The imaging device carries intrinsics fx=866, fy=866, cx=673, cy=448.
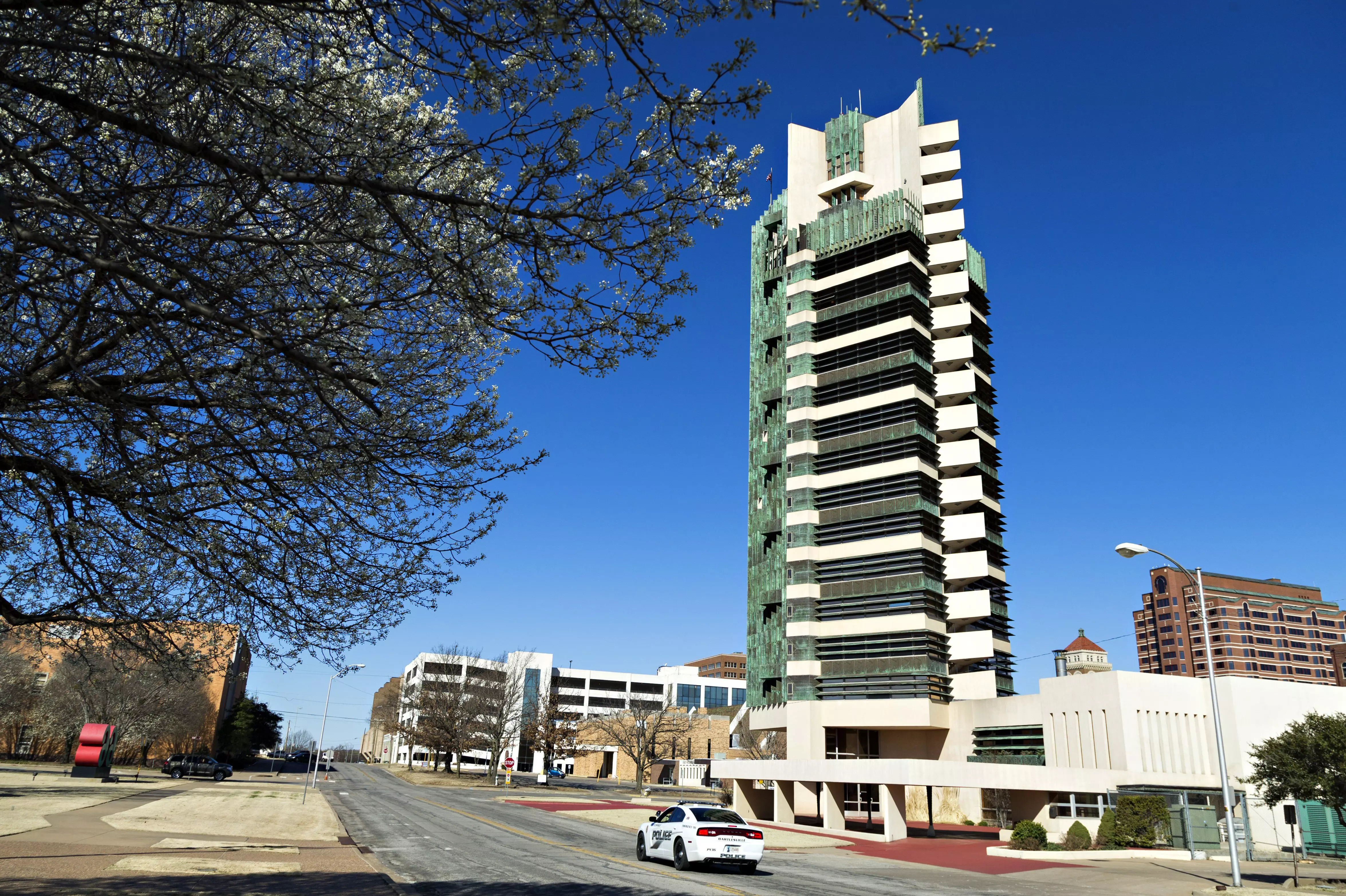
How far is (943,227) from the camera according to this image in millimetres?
62625

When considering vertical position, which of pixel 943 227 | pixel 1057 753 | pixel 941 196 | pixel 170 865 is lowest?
pixel 170 865

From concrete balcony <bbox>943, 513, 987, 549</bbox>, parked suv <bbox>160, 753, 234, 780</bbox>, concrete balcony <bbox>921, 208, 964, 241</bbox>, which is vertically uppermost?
concrete balcony <bbox>921, 208, 964, 241</bbox>

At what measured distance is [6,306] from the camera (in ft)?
28.0

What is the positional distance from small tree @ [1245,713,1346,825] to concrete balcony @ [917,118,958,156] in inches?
1967

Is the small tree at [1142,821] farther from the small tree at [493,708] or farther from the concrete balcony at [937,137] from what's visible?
the small tree at [493,708]

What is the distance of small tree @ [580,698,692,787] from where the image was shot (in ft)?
254

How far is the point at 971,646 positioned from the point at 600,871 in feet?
131

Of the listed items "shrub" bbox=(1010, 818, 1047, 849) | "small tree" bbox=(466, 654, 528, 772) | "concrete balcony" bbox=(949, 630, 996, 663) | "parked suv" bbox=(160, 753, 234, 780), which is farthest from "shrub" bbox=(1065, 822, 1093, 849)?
"parked suv" bbox=(160, 753, 234, 780)

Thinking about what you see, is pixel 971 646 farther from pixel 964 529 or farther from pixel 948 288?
pixel 948 288

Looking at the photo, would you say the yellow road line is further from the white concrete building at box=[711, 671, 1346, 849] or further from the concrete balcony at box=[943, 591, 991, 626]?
the concrete balcony at box=[943, 591, 991, 626]

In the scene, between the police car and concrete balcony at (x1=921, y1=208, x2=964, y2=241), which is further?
concrete balcony at (x1=921, y1=208, x2=964, y2=241)

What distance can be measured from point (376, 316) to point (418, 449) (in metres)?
1.58

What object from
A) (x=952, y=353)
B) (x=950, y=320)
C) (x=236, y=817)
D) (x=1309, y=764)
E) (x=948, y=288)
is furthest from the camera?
(x=948, y=288)

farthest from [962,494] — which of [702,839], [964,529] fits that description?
[702,839]
